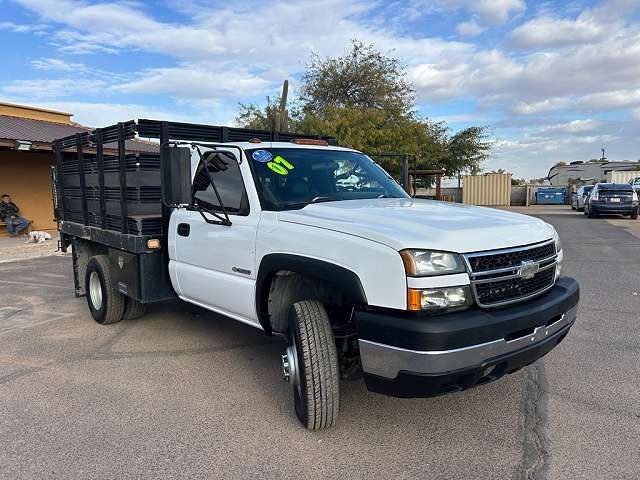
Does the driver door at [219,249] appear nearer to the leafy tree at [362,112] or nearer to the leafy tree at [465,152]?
the leafy tree at [362,112]

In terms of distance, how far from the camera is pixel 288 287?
3.75 meters

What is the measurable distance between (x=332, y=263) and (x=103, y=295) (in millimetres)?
3723

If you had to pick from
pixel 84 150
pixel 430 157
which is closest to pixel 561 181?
pixel 430 157

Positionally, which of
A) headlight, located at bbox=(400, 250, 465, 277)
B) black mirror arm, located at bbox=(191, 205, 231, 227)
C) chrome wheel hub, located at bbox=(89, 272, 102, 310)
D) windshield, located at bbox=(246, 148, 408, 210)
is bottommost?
chrome wheel hub, located at bbox=(89, 272, 102, 310)

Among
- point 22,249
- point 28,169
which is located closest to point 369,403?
point 22,249

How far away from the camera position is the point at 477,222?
3.23 m

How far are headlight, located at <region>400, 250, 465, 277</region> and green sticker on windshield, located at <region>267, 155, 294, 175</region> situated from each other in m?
1.64

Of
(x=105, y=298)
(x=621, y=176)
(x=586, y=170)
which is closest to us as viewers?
(x=105, y=298)

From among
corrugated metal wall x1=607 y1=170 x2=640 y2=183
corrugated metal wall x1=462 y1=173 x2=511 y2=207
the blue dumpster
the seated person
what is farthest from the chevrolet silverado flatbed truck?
corrugated metal wall x1=607 y1=170 x2=640 y2=183

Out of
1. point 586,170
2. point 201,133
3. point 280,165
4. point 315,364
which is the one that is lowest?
point 315,364

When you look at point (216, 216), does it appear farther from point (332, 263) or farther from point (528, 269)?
point (528, 269)

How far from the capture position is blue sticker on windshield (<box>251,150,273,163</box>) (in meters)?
4.06

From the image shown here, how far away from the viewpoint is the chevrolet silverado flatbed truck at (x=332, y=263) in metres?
2.79

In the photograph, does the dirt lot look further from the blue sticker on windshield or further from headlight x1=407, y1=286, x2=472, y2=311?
the blue sticker on windshield
